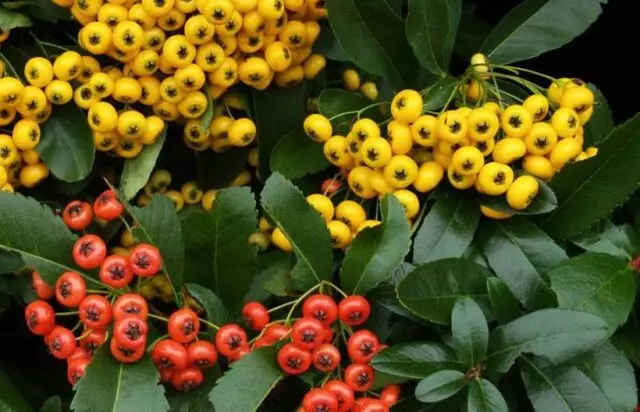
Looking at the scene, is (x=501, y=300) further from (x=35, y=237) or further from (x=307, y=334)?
(x=35, y=237)

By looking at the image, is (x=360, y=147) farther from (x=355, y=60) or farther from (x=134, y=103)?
(x=134, y=103)

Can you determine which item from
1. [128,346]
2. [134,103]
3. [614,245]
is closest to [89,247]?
[128,346]

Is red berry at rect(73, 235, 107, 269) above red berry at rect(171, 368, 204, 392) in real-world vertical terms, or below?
above

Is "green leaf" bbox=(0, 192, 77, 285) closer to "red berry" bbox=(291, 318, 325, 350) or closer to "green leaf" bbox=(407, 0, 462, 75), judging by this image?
"red berry" bbox=(291, 318, 325, 350)

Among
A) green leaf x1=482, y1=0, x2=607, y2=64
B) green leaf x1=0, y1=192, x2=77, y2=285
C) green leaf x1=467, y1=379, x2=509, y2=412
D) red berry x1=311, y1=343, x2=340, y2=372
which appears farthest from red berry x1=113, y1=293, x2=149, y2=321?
green leaf x1=482, y1=0, x2=607, y2=64

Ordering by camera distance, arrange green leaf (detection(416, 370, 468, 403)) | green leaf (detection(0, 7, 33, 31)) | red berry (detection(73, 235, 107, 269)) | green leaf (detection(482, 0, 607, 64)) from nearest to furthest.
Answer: green leaf (detection(416, 370, 468, 403)), red berry (detection(73, 235, 107, 269)), green leaf (detection(0, 7, 33, 31)), green leaf (detection(482, 0, 607, 64))

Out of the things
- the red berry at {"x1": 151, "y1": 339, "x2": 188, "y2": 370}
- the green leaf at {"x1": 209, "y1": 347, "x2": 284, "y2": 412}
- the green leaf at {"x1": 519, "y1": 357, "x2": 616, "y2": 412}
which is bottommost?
the green leaf at {"x1": 519, "y1": 357, "x2": 616, "y2": 412}
